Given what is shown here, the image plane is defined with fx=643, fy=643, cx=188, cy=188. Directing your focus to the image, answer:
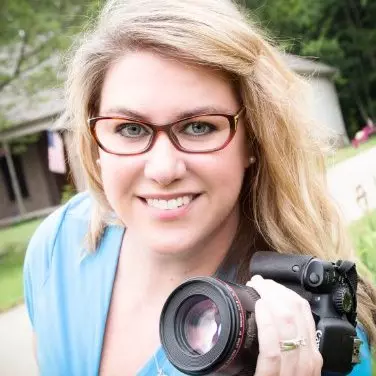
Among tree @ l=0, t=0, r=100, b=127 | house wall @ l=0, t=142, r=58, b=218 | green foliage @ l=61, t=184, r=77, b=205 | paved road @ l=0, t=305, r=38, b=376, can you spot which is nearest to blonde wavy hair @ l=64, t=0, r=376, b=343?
paved road @ l=0, t=305, r=38, b=376

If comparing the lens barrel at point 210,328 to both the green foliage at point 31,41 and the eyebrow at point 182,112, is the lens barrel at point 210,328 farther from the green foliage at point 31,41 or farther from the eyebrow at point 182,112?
the green foliage at point 31,41

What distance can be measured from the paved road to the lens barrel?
120 inches

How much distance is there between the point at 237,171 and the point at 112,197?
339 millimetres

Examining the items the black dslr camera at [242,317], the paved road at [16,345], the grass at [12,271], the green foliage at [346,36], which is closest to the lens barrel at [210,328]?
the black dslr camera at [242,317]

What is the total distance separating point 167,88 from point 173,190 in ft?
0.82

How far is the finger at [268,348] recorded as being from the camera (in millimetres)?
1338

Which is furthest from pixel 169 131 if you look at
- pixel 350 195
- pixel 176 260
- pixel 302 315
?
pixel 350 195

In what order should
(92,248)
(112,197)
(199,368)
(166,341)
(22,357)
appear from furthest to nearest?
(22,357) → (92,248) → (112,197) → (166,341) → (199,368)

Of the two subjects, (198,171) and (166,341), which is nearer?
(166,341)

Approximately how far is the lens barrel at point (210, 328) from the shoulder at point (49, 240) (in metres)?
0.66

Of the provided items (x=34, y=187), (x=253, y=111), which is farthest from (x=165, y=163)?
(x=34, y=187)

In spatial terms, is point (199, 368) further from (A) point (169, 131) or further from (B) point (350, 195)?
(B) point (350, 195)

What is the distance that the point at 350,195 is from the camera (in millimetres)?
6133

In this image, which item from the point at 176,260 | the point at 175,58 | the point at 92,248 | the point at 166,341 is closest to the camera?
the point at 166,341
